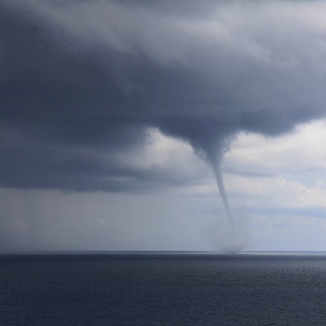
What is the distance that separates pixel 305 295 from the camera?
130m

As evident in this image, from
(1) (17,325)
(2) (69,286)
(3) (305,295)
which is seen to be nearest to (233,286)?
(3) (305,295)

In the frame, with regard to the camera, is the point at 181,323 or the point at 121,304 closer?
the point at 181,323

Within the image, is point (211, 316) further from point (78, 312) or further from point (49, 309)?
point (49, 309)

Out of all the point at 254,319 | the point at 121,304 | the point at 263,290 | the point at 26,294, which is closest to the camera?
the point at 254,319

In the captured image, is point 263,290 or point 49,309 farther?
point 263,290

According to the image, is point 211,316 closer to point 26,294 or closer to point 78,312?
point 78,312

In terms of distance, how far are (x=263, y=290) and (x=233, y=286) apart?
1249 cm

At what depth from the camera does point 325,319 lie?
89375 millimetres

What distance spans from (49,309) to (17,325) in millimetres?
18946

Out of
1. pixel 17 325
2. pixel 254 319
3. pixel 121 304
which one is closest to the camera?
pixel 17 325

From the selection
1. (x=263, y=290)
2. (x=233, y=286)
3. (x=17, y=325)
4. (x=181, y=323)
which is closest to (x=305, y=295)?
(x=263, y=290)

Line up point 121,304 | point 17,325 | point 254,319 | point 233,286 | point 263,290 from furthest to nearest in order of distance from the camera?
A: 1. point 233,286
2. point 263,290
3. point 121,304
4. point 254,319
5. point 17,325

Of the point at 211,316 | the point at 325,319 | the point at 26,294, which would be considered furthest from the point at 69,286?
the point at 325,319

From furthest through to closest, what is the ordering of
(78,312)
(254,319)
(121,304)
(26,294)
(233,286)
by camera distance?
(233,286) → (26,294) → (121,304) → (78,312) → (254,319)
